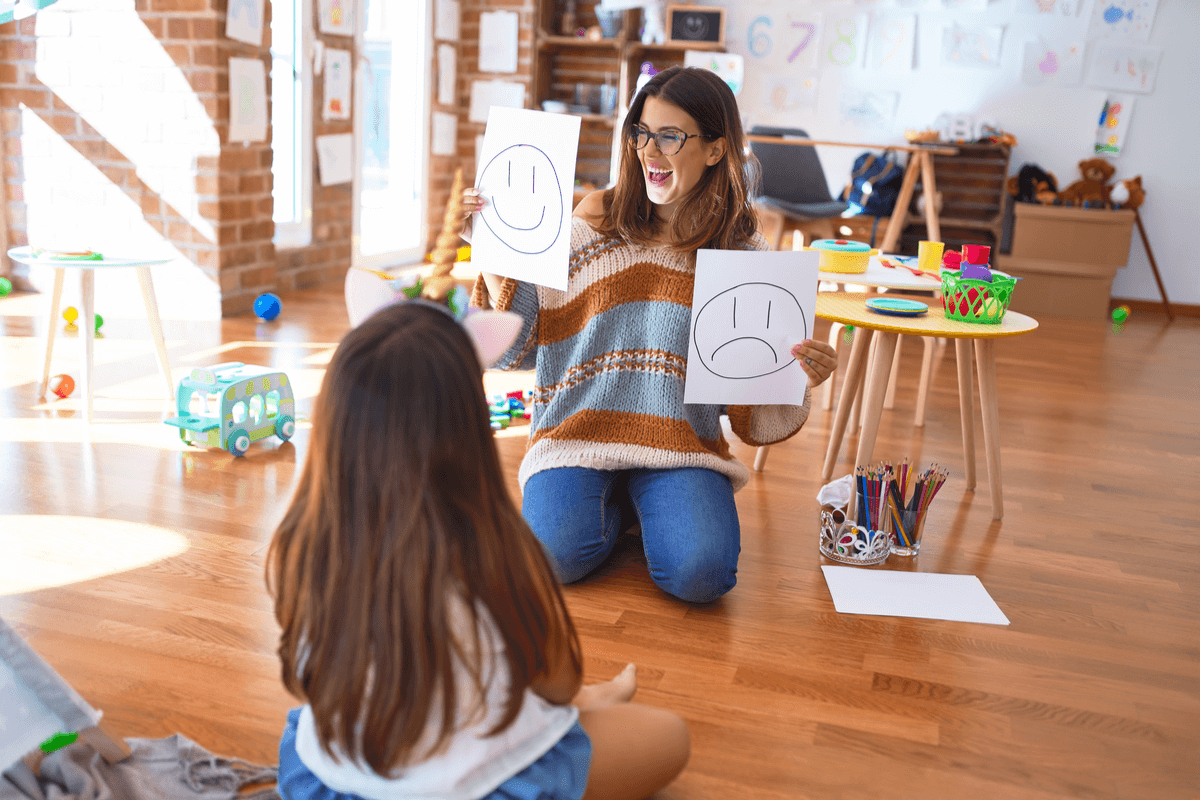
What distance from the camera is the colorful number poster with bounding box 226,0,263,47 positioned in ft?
11.0

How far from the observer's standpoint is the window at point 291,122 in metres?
3.85

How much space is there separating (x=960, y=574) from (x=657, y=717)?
3.04 feet

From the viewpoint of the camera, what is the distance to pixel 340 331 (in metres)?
3.38

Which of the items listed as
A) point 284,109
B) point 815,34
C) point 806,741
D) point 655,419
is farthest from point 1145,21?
point 806,741

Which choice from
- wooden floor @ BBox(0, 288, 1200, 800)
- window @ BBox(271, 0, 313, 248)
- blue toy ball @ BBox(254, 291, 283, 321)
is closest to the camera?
wooden floor @ BBox(0, 288, 1200, 800)

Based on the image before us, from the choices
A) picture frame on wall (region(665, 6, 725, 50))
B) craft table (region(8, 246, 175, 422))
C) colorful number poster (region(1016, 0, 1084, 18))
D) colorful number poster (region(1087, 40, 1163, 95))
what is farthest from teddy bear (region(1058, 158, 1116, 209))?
craft table (region(8, 246, 175, 422))

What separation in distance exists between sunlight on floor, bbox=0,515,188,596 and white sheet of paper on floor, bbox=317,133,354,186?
2.69m

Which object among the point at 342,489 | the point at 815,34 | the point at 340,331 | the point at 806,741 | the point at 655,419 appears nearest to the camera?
the point at 342,489

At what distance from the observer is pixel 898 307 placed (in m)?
1.90

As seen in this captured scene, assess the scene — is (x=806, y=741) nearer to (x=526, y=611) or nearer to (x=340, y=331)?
(x=526, y=611)

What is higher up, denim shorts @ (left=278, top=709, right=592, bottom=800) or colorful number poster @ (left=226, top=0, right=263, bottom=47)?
colorful number poster @ (left=226, top=0, right=263, bottom=47)

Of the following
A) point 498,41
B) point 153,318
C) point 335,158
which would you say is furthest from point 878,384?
point 498,41

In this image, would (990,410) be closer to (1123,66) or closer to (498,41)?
(1123,66)

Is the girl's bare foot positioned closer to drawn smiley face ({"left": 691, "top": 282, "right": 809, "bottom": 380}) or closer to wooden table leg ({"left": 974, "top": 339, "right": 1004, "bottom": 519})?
drawn smiley face ({"left": 691, "top": 282, "right": 809, "bottom": 380})
